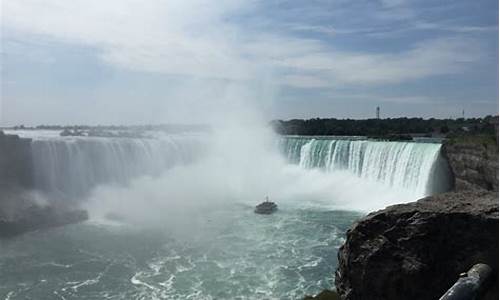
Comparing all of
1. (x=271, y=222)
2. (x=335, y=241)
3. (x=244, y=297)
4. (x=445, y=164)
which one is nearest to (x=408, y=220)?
(x=244, y=297)

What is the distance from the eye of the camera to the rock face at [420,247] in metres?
4.21

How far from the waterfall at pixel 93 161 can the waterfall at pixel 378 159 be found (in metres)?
6.34

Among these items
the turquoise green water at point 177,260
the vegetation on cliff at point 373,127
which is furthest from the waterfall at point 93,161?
the vegetation on cliff at point 373,127

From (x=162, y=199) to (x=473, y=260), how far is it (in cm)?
1946

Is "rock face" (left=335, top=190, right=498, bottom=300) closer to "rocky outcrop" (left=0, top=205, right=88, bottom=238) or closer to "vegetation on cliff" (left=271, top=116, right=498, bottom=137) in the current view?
"rocky outcrop" (left=0, top=205, right=88, bottom=238)

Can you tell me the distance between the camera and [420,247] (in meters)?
4.36

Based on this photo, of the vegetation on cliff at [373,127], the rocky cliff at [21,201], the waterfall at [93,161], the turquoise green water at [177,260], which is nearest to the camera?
the turquoise green water at [177,260]

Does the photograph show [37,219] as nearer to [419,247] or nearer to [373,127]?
[419,247]

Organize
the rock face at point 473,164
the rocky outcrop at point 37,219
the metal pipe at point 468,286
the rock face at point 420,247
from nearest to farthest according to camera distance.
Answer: the metal pipe at point 468,286 < the rock face at point 420,247 < the rock face at point 473,164 < the rocky outcrop at point 37,219

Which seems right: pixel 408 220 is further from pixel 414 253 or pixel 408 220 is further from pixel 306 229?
pixel 306 229

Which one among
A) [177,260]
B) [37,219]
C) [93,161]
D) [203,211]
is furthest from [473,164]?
[93,161]

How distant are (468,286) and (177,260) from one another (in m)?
10.7

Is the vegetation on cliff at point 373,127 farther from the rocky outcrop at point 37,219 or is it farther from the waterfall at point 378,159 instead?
the rocky outcrop at point 37,219

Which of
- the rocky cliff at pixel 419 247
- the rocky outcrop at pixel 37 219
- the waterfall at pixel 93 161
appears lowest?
the rocky outcrop at pixel 37 219
